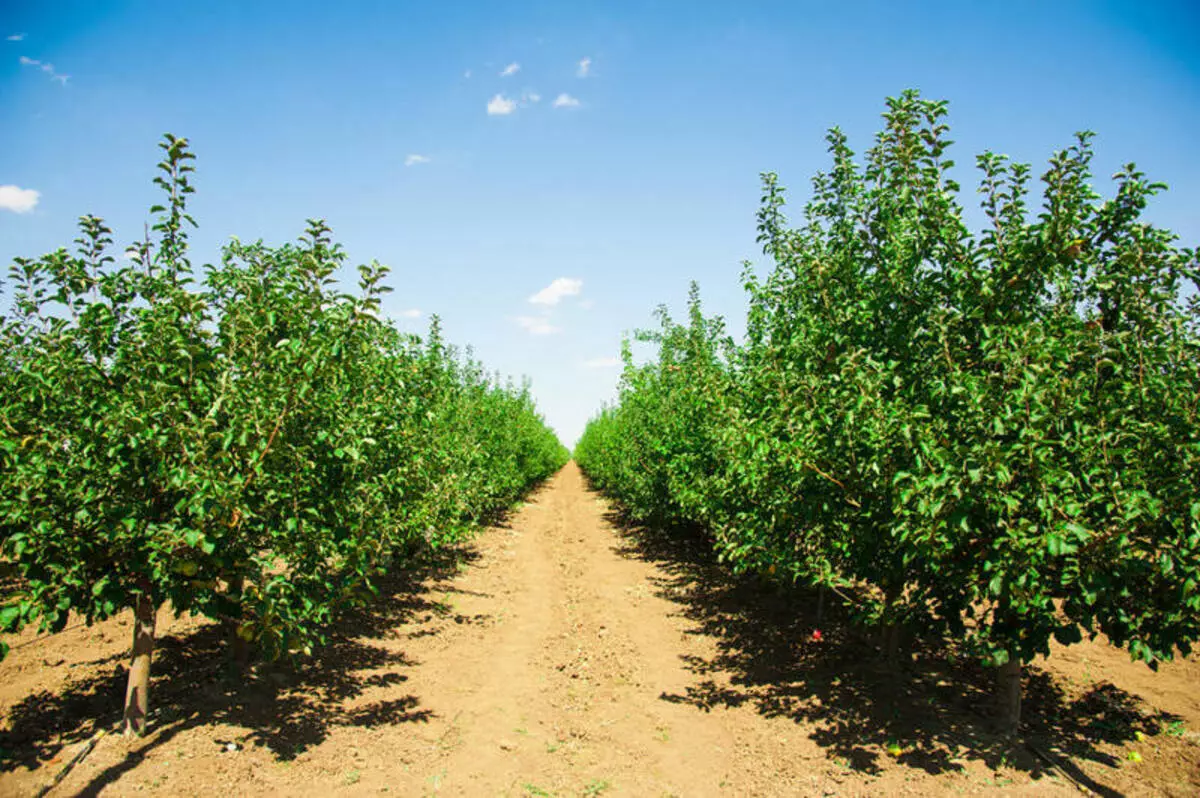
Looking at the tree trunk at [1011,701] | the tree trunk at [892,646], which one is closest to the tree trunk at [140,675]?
the tree trunk at [892,646]

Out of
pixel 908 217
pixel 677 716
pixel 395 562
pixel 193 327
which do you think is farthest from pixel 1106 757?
pixel 395 562

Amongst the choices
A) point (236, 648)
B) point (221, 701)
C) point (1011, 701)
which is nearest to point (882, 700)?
point (1011, 701)

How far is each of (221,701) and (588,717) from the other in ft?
13.8

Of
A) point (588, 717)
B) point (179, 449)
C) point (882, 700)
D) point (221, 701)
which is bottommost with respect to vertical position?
point (588, 717)

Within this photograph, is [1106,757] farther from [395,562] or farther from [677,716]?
[395,562]

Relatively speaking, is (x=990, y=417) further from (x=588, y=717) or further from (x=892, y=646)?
(x=588, y=717)

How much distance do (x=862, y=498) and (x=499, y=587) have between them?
10622mm

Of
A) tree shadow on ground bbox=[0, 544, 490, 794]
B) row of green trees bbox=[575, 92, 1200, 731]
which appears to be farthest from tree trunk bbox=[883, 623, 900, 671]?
tree shadow on ground bbox=[0, 544, 490, 794]

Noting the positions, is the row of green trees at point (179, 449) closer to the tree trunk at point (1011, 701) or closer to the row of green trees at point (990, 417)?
the row of green trees at point (990, 417)

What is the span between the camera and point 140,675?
6266mm

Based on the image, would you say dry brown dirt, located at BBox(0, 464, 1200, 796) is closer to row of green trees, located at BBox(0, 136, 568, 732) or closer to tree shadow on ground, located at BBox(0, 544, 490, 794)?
tree shadow on ground, located at BBox(0, 544, 490, 794)

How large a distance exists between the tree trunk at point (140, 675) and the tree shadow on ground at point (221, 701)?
0.72ft

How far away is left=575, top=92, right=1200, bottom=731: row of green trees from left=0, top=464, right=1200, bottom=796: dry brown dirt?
1.05 metres

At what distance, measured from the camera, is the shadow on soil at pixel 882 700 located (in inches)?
246
